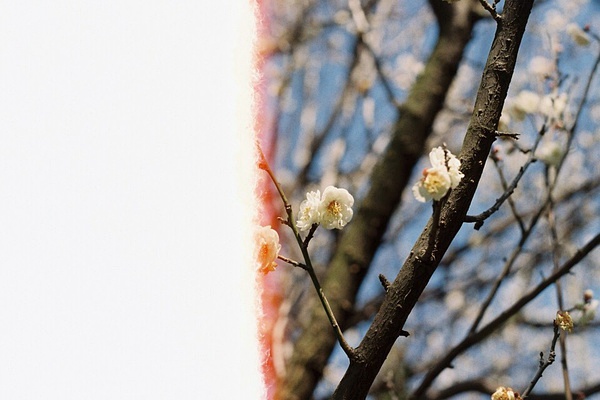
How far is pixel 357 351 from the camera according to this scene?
26.2 inches

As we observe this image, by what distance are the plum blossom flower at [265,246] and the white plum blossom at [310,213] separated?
82 millimetres

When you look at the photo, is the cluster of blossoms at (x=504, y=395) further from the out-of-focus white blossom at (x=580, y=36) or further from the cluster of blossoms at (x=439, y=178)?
the out-of-focus white blossom at (x=580, y=36)

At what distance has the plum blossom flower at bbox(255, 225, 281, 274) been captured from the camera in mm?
695

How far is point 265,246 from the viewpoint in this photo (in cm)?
70

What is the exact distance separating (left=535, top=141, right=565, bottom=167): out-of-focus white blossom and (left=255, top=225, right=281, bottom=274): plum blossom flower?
37.3 inches

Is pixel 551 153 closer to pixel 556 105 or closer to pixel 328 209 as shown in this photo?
pixel 556 105

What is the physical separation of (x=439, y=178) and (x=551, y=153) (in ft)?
3.16

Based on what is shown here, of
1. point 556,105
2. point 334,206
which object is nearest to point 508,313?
point 556,105

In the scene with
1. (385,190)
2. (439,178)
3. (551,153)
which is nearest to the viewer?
(439,178)

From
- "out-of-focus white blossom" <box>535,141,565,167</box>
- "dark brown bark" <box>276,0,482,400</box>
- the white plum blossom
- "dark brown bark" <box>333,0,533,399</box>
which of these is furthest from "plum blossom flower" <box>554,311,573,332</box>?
"dark brown bark" <box>276,0,482,400</box>

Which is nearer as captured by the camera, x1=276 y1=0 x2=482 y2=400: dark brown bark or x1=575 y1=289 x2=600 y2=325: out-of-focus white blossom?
x1=575 y1=289 x2=600 y2=325: out-of-focus white blossom

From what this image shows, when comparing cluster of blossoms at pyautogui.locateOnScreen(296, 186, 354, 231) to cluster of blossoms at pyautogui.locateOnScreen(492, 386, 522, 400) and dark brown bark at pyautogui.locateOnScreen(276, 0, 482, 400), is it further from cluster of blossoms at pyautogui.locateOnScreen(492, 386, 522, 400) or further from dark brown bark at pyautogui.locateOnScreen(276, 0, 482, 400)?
dark brown bark at pyautogui.locateOnScreen(276, 0, 482, 400)

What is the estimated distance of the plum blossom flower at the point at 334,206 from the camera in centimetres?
77

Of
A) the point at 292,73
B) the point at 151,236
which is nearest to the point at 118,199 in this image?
the point at 151,236
